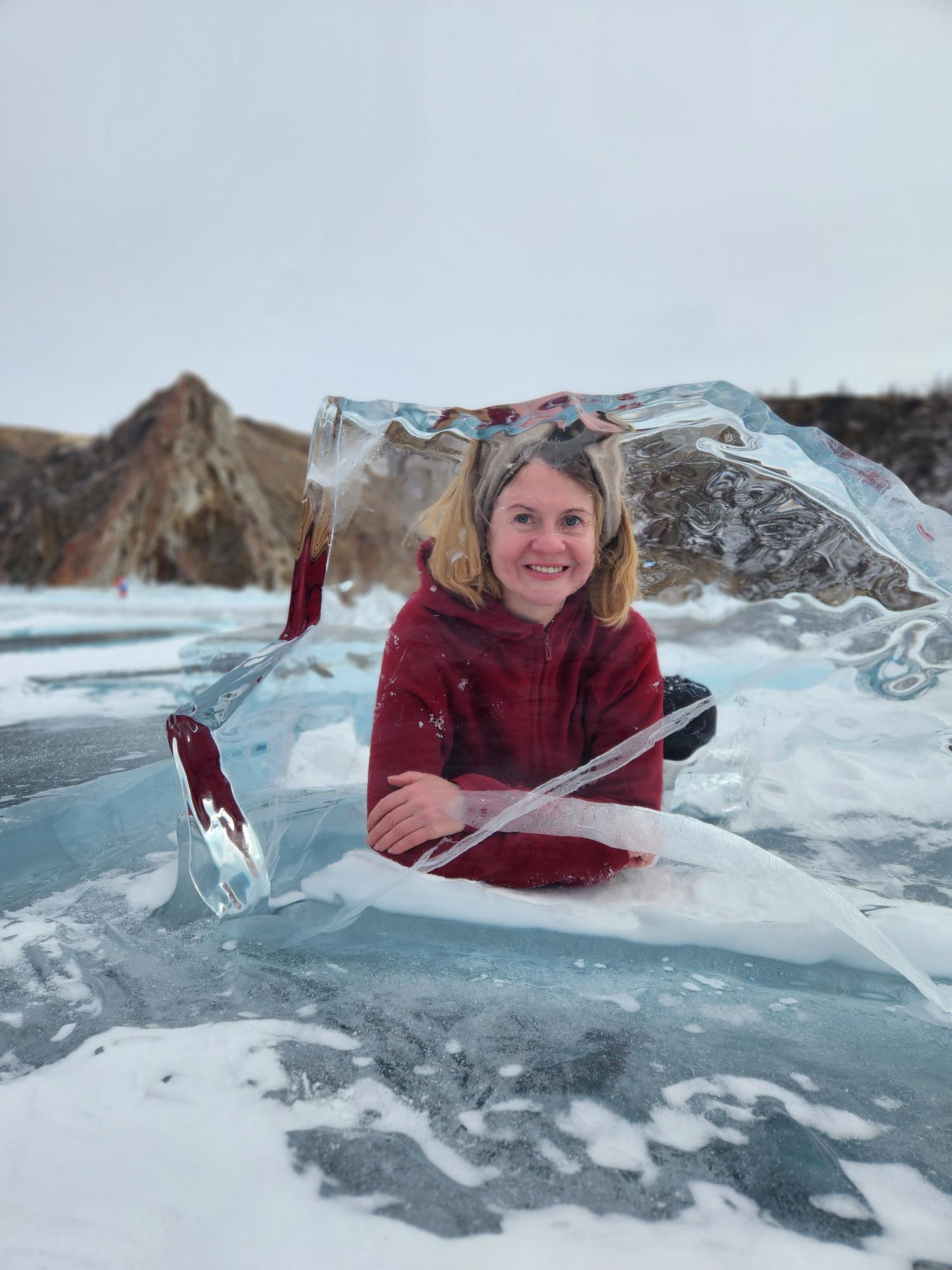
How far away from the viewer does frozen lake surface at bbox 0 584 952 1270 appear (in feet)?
1.93

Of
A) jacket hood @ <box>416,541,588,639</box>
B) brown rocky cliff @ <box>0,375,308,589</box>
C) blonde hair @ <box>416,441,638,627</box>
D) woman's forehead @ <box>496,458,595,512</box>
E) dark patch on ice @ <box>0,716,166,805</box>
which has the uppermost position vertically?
brown rocky cliff @ <box>0,375,308,589</box>

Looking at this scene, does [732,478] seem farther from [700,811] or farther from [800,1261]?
[800,1261]

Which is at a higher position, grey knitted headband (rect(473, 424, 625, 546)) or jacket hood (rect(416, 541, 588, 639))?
grey knitted headband (rect(473, 424, 625, 546))

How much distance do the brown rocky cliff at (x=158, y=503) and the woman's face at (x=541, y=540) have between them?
17609mm

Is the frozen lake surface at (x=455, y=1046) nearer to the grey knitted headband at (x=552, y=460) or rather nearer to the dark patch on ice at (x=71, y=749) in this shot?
the dark patch on ice at (x=71, y=749)

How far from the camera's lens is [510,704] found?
1.29m

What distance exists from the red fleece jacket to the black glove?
155 millimetres

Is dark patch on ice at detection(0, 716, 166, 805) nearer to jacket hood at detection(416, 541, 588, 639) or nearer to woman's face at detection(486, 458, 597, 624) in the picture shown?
jacket hood at detection(416, 541, 588, 639)

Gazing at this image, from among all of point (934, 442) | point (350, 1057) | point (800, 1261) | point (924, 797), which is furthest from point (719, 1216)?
point (934, 442)

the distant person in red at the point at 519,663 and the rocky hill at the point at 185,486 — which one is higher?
the rocky hill at the point at 185,486

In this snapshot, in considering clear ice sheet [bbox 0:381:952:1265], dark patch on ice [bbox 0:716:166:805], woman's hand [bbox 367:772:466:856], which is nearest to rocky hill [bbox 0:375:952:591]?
dark patch on ice [bbox 0:716:166:805]

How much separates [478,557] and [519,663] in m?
0.19

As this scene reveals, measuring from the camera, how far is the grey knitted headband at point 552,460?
119 cm

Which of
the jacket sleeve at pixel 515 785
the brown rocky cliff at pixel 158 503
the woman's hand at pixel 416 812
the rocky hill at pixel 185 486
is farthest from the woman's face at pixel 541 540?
the brown rocky cliff at pixel 158 503
